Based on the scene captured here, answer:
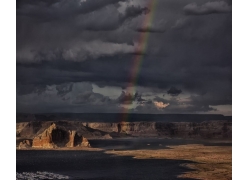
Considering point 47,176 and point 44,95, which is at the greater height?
point 44,95

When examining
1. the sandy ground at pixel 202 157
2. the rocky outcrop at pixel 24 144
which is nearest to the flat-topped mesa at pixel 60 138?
the rocky outcrop at pixel 24 144

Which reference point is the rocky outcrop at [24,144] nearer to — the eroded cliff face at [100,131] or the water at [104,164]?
the eroded cliff face at [100,131]

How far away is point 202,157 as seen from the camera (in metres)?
4.26

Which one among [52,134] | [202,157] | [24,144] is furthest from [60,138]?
[202,157]

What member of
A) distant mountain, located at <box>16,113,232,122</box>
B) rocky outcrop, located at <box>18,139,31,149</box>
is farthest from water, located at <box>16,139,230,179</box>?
distant mountain, located at <box>16,113,232,122</box>

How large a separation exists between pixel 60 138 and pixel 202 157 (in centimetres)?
153

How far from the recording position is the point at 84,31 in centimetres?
441

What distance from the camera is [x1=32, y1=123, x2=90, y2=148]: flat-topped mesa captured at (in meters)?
4.45

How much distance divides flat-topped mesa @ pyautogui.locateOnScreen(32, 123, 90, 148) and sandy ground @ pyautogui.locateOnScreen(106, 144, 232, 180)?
1.55 ft

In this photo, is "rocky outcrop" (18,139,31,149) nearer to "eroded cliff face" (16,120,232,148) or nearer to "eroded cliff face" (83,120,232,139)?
"eroded cliff face" (16,120,232,148)
